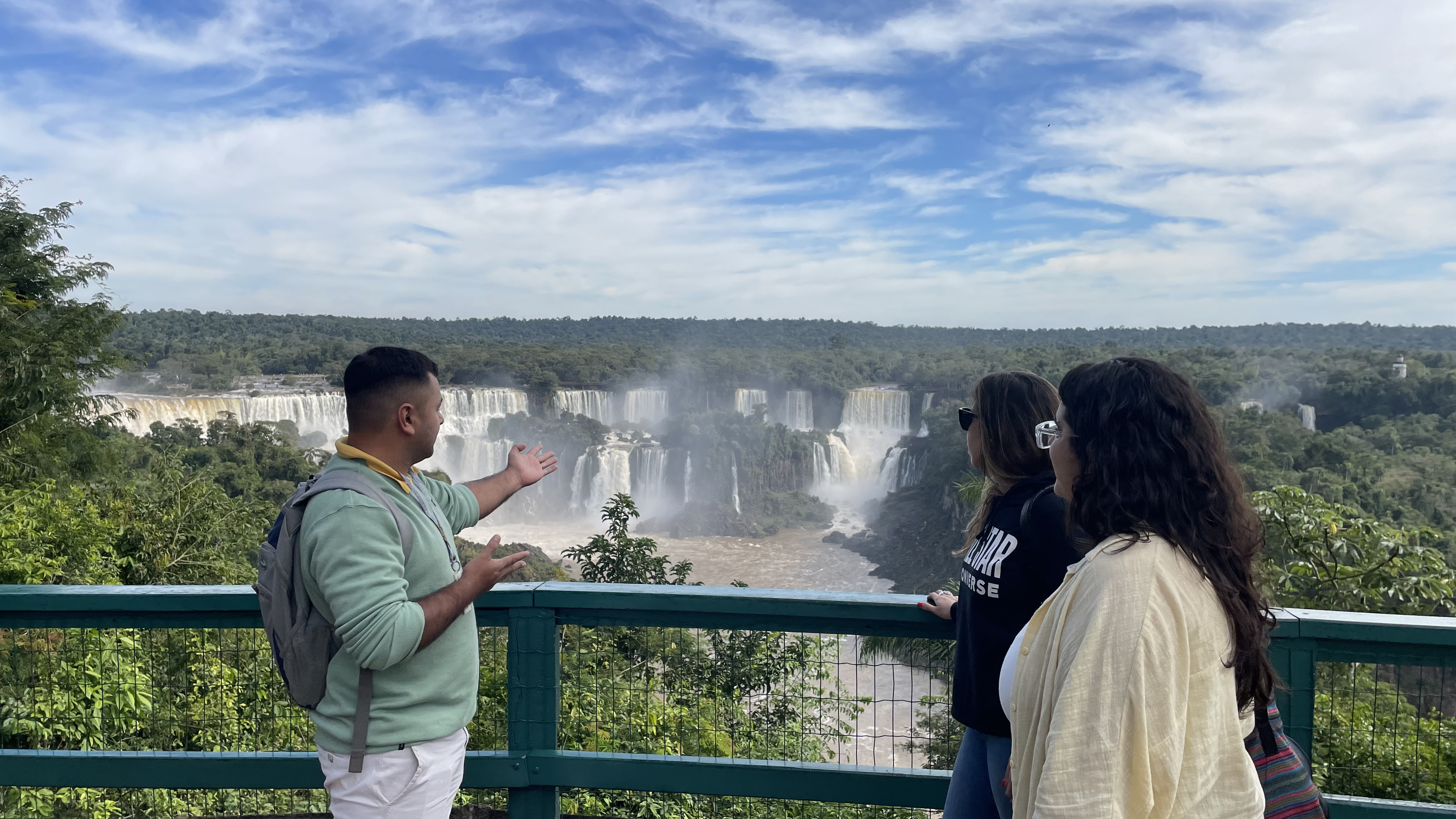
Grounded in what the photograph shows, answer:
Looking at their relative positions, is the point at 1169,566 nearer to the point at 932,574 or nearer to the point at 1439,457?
the point at 932,574

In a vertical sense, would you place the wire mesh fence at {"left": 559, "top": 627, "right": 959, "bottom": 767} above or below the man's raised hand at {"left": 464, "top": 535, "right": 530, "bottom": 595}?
below

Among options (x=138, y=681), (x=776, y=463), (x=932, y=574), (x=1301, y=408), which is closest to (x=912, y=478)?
(x=776, y=463)

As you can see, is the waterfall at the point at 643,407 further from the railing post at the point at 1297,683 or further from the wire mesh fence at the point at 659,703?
the railing post at the point at 1297,683

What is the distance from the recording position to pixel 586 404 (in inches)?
2052

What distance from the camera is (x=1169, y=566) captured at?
118cm

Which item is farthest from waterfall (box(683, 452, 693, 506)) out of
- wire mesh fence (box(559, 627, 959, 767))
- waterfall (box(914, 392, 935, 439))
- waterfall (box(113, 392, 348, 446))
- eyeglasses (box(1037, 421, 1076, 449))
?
eyeglasses (box(1037, 421, 1076, 449))

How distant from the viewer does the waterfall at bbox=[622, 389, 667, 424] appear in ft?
176

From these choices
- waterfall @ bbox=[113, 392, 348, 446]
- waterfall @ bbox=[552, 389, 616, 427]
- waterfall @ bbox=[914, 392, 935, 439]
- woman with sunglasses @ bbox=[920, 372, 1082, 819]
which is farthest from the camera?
waterfall @ bbox=[552, 389, 616, 427]

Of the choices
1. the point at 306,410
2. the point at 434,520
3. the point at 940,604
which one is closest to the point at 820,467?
the point at 306,410

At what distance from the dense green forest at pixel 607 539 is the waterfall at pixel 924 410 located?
102 centimetres

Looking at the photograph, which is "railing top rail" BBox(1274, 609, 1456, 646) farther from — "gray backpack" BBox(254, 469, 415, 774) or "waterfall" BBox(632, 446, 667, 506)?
"waterfall" BBox(632, 446, 667, 506)

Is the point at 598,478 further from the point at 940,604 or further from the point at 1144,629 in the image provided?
the point at 1144,629

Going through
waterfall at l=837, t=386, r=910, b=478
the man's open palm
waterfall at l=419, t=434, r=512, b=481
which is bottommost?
waterfall at l=419, t=434, r=512, b=481

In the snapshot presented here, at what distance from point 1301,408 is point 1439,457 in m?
13.3
